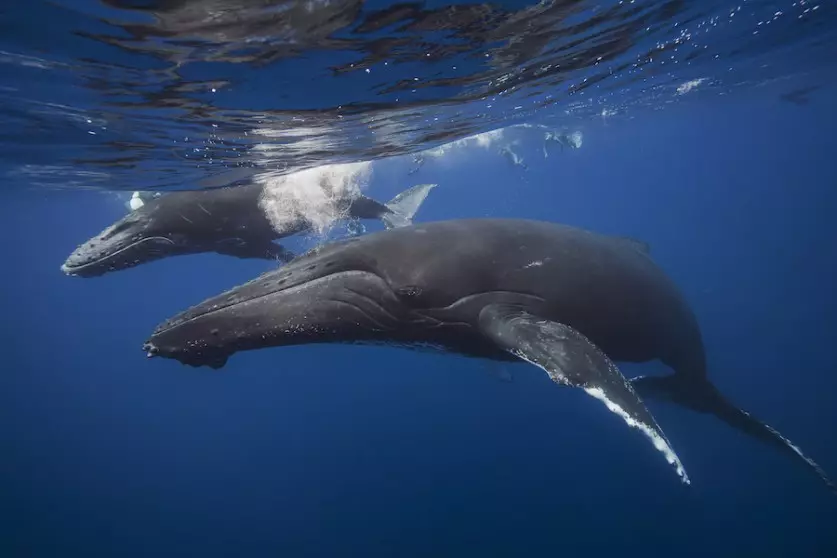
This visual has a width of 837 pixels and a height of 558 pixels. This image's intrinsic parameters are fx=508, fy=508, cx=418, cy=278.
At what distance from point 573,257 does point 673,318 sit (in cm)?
278

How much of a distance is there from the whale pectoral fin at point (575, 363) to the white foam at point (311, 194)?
28.6ft

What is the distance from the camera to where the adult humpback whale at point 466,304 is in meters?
4.96

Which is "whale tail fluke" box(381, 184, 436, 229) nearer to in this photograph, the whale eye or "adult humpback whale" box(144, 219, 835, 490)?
"adult humpback whale" box(144, 219, 835, 490)

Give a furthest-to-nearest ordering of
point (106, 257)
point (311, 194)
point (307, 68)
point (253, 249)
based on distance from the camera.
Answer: point (311, 194) < point (253, 249) < point (106, 257) < point (307, 68)

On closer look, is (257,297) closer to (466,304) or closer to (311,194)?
(466,304)

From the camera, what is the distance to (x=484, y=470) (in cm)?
2788

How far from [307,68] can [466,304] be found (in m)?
6.30

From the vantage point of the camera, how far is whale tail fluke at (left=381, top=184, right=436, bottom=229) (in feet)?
45.7

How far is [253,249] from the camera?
1232 cm

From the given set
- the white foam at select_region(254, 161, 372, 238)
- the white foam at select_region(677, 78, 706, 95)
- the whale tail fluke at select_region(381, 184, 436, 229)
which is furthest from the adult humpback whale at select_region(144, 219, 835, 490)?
the white foam at select_region(677, 78, 706, 95)

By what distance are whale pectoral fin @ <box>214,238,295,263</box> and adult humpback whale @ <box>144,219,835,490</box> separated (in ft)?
20.6

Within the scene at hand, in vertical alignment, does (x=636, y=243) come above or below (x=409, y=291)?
below

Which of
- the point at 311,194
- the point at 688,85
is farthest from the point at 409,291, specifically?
the point at 688,85

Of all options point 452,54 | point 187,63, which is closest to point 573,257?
point 452,54
